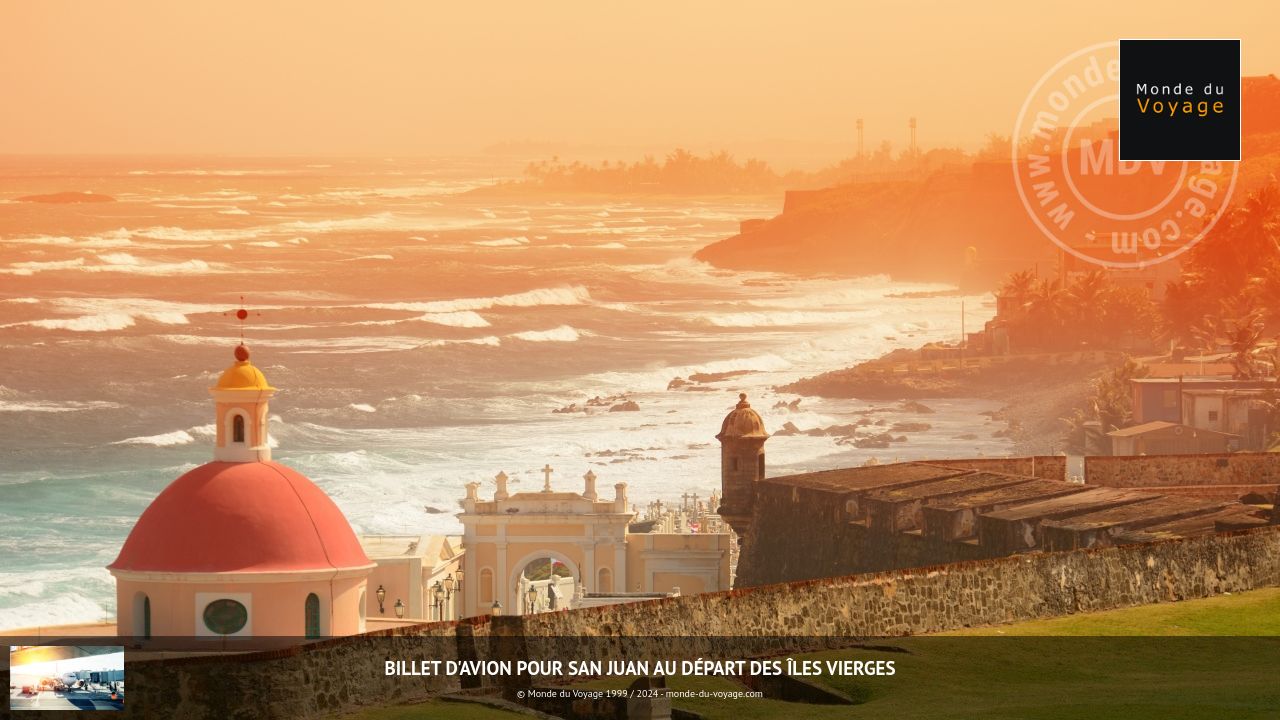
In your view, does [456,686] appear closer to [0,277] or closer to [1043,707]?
[1043,707]

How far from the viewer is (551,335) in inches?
4872

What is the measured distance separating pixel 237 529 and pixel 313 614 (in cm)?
117

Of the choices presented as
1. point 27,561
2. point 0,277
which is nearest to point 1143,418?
point 27,561

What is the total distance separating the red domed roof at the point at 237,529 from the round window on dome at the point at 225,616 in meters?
0.34

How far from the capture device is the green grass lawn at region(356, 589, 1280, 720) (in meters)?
17.8

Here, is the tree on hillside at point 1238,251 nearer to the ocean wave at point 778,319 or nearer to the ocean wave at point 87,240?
the ocean wave at point 778,319

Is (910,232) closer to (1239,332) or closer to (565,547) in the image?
(1239,332)

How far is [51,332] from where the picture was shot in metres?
110

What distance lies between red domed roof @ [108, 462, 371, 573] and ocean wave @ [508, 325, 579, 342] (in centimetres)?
9899

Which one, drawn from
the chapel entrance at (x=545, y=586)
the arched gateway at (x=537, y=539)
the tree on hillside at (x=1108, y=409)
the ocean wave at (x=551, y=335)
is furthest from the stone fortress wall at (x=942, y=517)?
the ocean wave at (x=551, y=335)

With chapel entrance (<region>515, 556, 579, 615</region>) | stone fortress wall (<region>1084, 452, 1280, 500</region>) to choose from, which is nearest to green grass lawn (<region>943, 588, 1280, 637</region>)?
stone fortress wall (<region>1084, 452, 1280, 500</region>)

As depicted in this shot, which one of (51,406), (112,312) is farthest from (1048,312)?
(112,312)

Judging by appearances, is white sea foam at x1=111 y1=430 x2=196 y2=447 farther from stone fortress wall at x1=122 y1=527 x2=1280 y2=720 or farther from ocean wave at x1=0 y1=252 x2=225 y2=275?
stone fortress wall at x1=122 y1=527 x2=1280 y2=720

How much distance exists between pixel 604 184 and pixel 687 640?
479 ft
